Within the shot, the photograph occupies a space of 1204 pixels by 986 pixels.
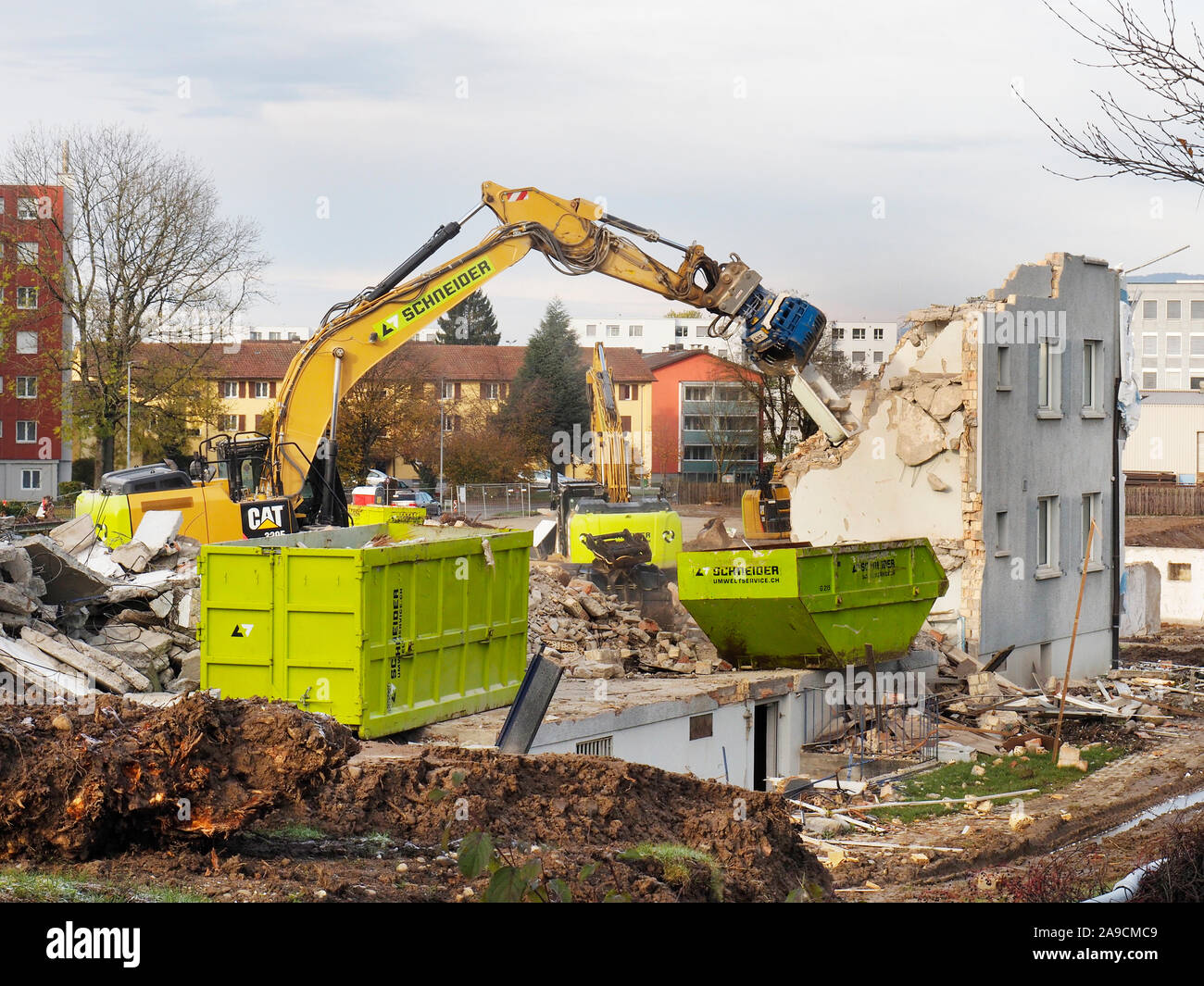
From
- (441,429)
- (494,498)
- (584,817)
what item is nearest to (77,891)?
(584,817)

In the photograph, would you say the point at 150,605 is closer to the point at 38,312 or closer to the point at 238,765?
the point at 238,765

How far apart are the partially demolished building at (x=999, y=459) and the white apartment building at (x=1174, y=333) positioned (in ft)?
274

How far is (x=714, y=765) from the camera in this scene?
14.5m

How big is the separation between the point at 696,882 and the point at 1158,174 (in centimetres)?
505

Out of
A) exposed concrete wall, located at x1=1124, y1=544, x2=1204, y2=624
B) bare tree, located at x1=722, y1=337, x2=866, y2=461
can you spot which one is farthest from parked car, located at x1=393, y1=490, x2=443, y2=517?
exposed concrete wall, located at x1=1124, y1=544, x2=1204, y2=624

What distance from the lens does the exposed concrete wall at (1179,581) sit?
112 feet

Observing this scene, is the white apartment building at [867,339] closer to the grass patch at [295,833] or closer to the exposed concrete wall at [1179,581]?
the exposed concrete wall at [1179,581]

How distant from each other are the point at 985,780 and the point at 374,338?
1017 cm

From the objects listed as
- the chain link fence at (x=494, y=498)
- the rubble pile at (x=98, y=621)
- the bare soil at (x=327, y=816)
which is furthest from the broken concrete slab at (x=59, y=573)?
the chain link fence at (x=494, y=498)

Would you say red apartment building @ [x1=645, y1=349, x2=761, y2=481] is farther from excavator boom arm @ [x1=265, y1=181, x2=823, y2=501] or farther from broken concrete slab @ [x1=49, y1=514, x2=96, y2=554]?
broken concrete slab @ [x1=49, y1=514, x2=96, y2=554]

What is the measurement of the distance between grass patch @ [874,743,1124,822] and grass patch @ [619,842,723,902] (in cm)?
683

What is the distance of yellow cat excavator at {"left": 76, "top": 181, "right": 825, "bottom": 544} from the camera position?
17641 millimetres

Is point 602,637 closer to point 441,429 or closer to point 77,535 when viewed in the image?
point 77,535
